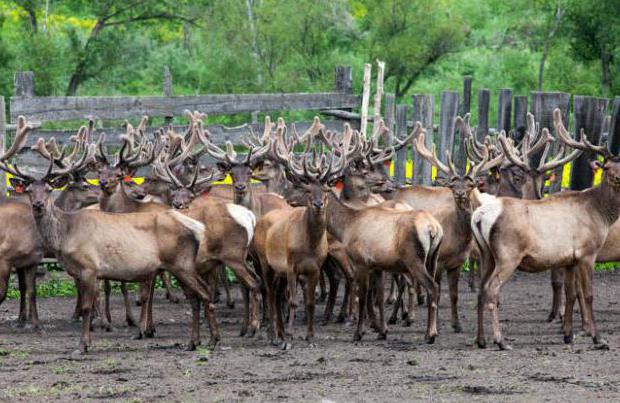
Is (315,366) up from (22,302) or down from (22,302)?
down

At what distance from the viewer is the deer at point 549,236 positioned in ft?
43.1

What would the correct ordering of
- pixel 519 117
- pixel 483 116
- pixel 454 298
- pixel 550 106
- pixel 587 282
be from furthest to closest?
pixel 483 116, pixel 519 117, pixel 550 106, pixel 454 298, pixel 587 282

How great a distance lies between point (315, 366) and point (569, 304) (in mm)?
3067

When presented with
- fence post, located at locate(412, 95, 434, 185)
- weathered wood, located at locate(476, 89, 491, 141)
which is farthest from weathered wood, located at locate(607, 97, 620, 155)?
fence post, located at locate(412, 95, 434, 185)

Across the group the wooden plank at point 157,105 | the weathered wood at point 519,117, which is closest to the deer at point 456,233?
the weathered wood at point 519,117

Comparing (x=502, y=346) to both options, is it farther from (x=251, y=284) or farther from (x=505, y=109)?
(x=505, y=109)

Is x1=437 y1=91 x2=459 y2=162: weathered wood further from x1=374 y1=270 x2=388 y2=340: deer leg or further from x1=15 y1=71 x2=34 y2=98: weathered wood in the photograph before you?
x1=15 y1=71 x2=34 y2=98: weathered wood

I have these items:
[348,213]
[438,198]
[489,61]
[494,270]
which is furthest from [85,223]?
[489,61]

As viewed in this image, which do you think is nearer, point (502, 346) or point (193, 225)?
point (502, 346)

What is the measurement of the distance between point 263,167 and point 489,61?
66.9 ft

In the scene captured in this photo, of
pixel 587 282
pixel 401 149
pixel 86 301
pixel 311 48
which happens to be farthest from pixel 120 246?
pixel 311 48

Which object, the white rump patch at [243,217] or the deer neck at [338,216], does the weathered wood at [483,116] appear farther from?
the white rump patch at [243,217]

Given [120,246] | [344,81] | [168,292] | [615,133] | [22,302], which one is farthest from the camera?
[344,81]

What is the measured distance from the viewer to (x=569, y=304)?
13508 mm
